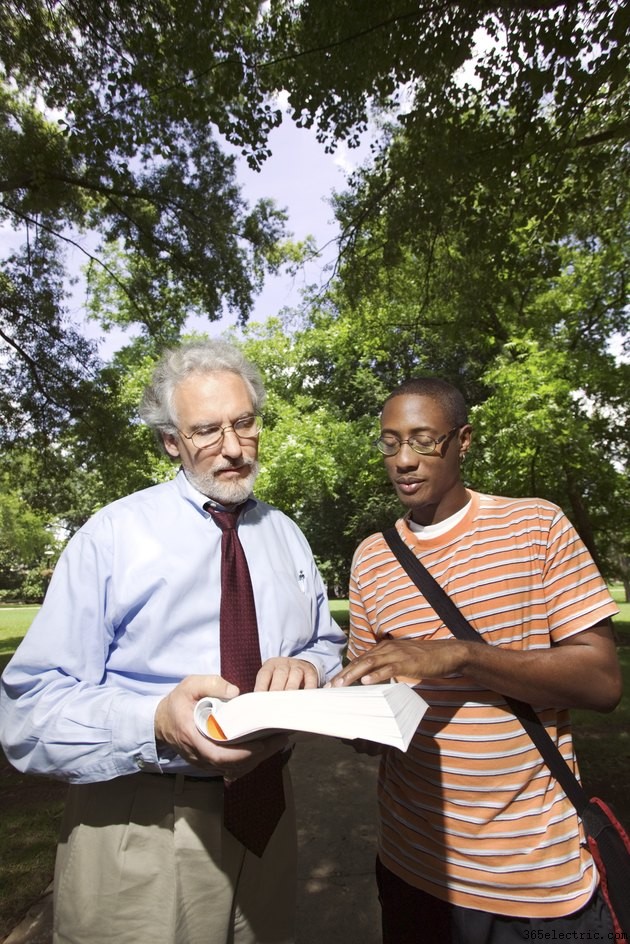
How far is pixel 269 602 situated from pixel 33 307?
980 cm

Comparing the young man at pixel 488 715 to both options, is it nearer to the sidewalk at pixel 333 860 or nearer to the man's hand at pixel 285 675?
the man's hand at pixel 285 675

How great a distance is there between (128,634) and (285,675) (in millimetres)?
490

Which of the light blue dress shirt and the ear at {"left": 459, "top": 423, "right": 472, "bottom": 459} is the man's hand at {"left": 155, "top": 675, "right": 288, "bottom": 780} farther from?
the ear at {"left": 459, "top": 423, "right": 472, "bottom": 459}

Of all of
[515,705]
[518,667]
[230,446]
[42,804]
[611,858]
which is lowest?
[42,804]

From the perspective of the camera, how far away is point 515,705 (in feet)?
5.77

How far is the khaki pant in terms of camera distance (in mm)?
1585

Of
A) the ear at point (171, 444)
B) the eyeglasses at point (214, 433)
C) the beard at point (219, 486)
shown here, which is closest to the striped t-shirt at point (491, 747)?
the beard at point (219, 486)

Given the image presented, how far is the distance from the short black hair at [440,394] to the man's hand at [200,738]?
4.00ft

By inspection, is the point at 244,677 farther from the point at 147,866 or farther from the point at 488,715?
the point at 488,715

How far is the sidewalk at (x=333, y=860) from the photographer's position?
10.6 ft

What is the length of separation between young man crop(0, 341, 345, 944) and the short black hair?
0.64 m

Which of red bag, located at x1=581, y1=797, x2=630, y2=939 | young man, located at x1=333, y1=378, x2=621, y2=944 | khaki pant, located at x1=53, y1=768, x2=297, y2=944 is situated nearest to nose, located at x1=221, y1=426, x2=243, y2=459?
young man, located at x1=333, y1=378, x2=621, y2=944

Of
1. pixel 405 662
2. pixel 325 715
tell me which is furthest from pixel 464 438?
pixel 325 715

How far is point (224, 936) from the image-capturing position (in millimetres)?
1657
